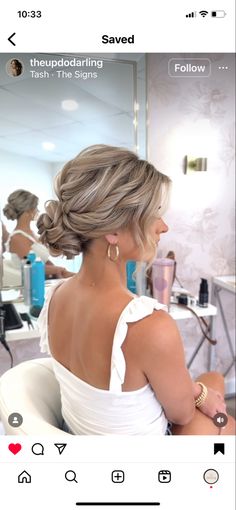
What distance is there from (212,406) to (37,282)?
0.61m

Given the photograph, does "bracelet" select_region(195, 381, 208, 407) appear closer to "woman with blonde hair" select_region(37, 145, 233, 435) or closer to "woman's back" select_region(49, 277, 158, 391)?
"woman with blonde hair" select_region(37, 145, 233, 435)

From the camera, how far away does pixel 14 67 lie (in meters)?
0.57

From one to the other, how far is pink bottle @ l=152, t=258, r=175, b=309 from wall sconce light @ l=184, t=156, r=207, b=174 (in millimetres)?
203

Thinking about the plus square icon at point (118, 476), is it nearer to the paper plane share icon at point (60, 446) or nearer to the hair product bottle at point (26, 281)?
the paper plane share icon at point (60, 446)

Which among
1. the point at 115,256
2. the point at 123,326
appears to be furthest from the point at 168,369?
the point at 115,256

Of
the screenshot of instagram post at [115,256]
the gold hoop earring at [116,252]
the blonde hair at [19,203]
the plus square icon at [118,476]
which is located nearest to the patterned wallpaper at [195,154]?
the screenshot of instagram post at [115,256]

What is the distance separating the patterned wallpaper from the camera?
0.61 metres

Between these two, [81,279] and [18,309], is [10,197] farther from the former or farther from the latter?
[18,309]

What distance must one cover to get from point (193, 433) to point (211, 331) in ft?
1.88

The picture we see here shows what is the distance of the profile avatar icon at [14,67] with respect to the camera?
1.84 ft

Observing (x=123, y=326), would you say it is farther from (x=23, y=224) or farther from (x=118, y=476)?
(x=23, y=224)
